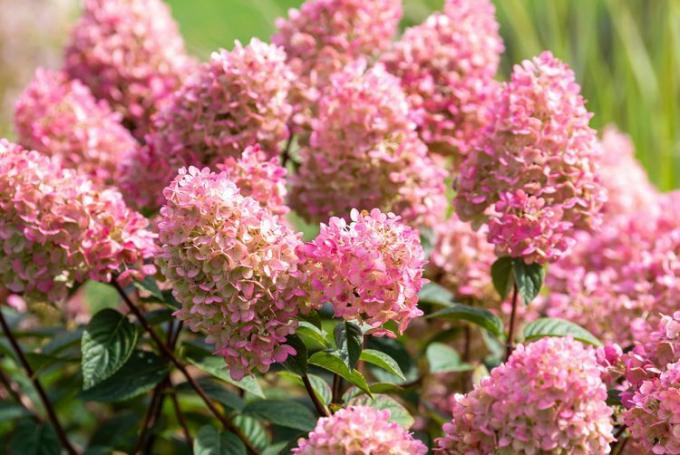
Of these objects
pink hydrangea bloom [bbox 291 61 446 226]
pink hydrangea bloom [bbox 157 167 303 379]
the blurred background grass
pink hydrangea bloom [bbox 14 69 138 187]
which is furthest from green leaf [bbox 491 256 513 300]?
the blurred background grass

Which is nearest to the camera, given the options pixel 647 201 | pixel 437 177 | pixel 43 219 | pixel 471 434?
pixel 471 434

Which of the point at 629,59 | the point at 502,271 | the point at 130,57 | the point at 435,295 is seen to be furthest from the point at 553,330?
the point at 629,59

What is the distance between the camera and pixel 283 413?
149 cm

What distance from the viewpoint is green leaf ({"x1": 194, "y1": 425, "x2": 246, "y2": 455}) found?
4.62 feet

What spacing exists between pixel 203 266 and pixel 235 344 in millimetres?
96

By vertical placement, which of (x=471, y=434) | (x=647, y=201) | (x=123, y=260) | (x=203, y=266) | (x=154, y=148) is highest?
(x=647, y=201)

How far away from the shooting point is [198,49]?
14.1ft

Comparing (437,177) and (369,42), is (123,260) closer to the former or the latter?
(437,177)

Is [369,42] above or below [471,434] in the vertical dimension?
above

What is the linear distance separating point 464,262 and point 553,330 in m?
0.34

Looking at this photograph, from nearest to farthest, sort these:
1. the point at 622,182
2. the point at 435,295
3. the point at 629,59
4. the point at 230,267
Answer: the point at 230,267, the point at 435,295, the point at 622,182, the point at 629,59

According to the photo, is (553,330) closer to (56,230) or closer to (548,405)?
(548,405)

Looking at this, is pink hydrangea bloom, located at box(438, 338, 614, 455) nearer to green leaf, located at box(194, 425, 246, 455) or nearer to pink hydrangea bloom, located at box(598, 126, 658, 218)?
green leaf, located at box(194, 425, 246, 455)

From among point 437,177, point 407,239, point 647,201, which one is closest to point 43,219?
point 407,239
